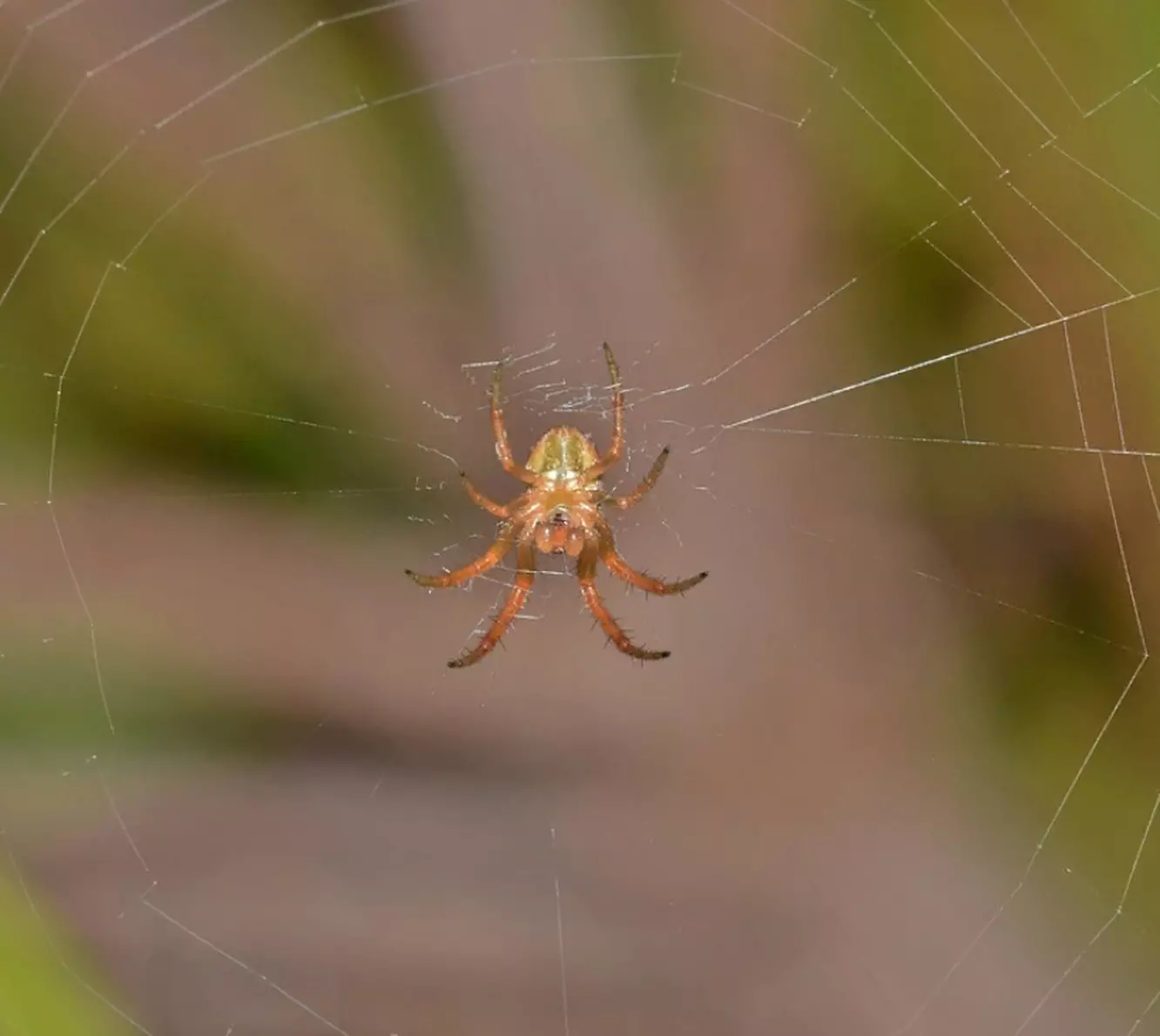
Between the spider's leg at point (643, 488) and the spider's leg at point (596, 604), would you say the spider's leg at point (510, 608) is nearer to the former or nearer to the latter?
the spider's leg at point (596, 604)

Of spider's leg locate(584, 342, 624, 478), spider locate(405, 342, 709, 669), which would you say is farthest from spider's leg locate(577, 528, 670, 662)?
spider's leg locate(584, 342, 624, 478)

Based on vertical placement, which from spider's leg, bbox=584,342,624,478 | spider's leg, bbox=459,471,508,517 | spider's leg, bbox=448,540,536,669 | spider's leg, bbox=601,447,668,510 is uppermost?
spider's leg, bbox=584,342,624,478

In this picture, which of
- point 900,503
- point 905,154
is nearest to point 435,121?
point 905,154

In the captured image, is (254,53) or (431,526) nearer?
(254,53)

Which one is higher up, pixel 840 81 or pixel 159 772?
pixel 840 81

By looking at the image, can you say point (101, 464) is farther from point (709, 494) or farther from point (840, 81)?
point (840, 81)

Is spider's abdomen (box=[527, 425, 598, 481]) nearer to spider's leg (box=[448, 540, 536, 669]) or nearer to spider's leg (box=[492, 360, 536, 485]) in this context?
spider's leg (box=[492, 360, 536, 485])

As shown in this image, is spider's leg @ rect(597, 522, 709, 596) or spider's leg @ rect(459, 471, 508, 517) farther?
spider's leg @ rect(597, 522, 709, 596)
